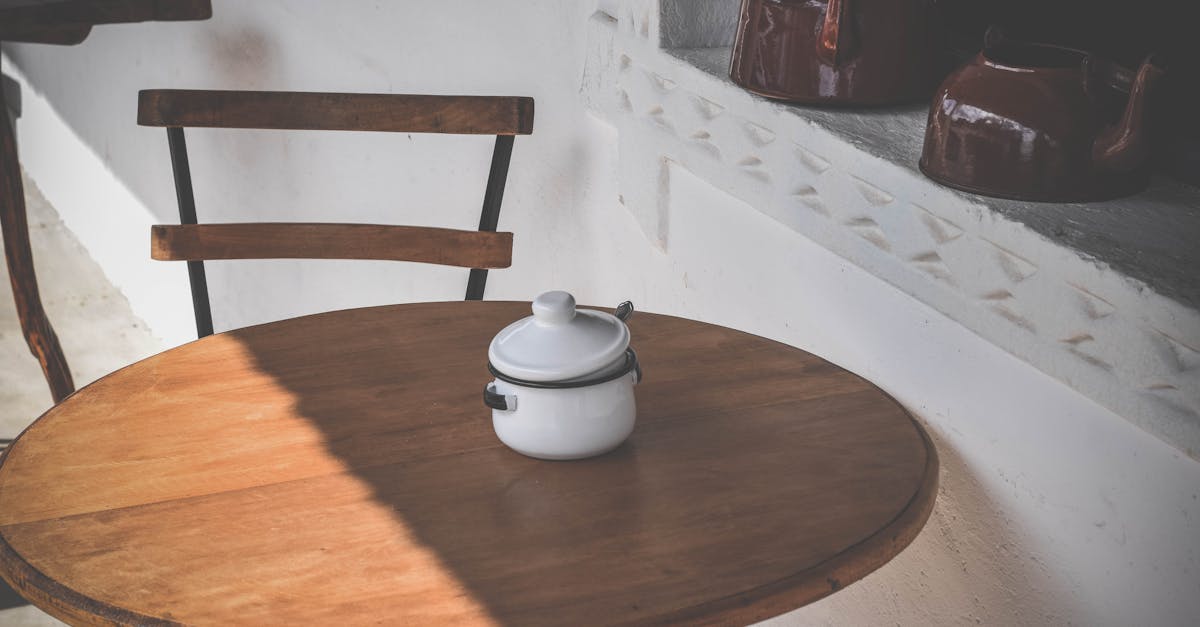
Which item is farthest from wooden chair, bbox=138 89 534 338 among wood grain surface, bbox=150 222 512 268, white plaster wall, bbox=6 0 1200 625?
white plaster wall, bbox=6 0 1200 625

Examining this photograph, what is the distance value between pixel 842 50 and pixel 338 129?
0.92m

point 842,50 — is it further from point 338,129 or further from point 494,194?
point 338,129

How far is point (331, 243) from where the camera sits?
1.96m

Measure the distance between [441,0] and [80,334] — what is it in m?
2.17

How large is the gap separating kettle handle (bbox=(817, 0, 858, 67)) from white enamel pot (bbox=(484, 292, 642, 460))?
0.51 m

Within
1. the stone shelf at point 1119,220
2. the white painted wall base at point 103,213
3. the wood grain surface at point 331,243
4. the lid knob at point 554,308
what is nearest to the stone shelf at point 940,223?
the stone shelf at point 1119,220

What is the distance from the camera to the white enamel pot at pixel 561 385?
1.14 m

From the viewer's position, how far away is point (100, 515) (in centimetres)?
109

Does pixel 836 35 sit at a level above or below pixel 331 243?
above

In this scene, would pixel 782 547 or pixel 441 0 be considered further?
pixel 441 0

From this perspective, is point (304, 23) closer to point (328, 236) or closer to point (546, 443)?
point (328, 236)

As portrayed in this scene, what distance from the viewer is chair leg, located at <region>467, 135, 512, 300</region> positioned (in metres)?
2.00

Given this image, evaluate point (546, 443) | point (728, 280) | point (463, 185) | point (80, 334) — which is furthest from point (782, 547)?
point (80, 334)

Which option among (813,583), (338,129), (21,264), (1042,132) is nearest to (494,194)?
(338,129)
